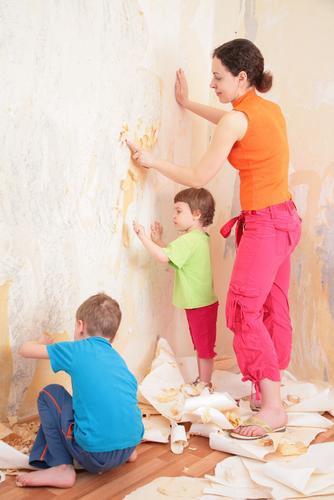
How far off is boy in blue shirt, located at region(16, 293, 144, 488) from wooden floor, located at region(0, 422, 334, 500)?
0.09 feet

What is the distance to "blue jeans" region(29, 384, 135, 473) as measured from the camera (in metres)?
1.56

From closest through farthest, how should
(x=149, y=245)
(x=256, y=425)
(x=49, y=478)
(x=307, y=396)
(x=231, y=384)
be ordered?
1. (x=49, y=478)
2. (x=256, y=425)
3. (x=149, y=245)
4. (x=307, y=396)
5. (x=231, y=384)

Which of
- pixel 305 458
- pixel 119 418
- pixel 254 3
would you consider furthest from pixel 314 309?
pixel 254 3

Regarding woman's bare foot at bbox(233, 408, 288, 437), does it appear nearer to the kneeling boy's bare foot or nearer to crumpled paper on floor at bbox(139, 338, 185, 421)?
crumpled paper on floor at bbox(139, 338, 185, 421)

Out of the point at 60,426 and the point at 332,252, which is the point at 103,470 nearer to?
the point at 60,426

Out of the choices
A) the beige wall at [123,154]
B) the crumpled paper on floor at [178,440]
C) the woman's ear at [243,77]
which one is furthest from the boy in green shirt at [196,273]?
the woman's ear at [243,77]

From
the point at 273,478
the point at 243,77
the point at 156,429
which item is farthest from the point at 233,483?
the point at 243,77

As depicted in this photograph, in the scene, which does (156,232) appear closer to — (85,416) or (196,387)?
(196,387)

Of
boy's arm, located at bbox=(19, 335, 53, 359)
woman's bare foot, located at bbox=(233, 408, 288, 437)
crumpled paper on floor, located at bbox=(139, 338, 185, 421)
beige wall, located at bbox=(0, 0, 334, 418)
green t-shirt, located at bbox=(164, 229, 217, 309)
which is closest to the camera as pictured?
boy's arm, located at bbox=(19, 335, 53, 359)

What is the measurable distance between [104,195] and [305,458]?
1.05 meters

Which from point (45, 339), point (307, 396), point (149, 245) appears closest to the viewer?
point (45, 339)

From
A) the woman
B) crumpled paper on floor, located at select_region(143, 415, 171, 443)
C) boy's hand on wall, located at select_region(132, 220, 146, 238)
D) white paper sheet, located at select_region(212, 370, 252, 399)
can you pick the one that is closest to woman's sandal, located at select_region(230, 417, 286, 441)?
the woman

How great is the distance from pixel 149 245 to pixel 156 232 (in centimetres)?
22

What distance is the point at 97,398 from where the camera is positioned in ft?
5.13
